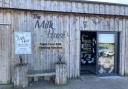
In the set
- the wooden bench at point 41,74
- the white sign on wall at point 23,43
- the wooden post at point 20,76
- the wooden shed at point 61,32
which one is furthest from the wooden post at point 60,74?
the white sign on wall at point 23,43

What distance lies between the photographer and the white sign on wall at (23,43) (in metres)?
11.0

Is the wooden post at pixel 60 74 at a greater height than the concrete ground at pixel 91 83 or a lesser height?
greater

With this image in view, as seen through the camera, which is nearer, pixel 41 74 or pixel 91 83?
pixel 41 74

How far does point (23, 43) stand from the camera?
11.1m

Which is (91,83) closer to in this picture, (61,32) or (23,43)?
(61,32)

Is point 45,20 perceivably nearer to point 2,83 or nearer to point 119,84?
point 2,83

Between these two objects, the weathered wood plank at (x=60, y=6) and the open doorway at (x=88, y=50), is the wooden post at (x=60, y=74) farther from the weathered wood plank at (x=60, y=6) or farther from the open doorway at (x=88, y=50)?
the open doorway at (x=88, y=50)

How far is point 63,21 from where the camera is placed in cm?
1187

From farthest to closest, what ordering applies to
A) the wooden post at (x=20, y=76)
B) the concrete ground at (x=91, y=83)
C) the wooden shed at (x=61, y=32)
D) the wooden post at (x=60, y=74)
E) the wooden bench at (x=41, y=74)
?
the wooden shed at (x=61, y=32) → the wooden post at (x=60, y=74) → the wooden bench at (x=41, y=74) → the concrete ground at (x=91, y=83) → the wooden post at (x=20, y=76)

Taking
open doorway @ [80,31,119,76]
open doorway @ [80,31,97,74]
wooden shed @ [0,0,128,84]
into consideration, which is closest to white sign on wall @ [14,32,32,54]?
wooden shed @ [0,0,128,84]

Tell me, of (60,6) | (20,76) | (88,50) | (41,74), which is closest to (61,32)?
(60,6)

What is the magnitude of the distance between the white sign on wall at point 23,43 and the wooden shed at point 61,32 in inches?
1.6

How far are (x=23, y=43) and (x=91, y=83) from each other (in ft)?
10.9

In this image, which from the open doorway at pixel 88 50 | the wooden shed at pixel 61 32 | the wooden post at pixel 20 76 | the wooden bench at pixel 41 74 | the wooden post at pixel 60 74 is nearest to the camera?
the wooden post at pixel 20 76
